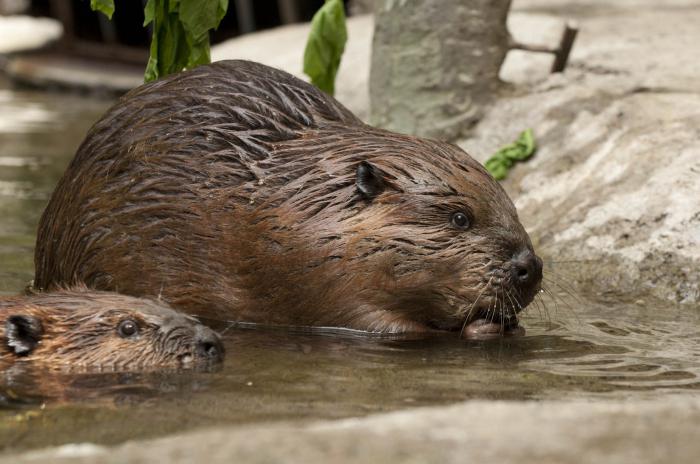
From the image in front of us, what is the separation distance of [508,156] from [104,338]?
3469mm

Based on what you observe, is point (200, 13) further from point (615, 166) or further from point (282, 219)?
point (615, 166)

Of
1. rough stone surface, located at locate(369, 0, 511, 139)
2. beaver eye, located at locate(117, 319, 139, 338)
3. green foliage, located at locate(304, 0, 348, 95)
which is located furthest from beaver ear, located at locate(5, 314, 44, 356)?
rough stone surface, located at locate(369, 0, 511, 139)

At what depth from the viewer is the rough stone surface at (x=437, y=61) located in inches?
315

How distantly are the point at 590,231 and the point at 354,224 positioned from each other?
1738 millimetres

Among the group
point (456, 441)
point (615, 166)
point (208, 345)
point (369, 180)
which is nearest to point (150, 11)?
point (369, 180)

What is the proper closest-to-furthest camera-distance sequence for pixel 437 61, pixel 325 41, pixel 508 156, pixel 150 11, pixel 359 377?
pixel 359 377 < pixel 150 11 < pixel 325 41 < pixel 508 156 < pixel 437 61

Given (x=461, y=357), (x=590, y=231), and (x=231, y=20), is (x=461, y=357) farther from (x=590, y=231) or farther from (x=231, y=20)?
(x=231, y=20)

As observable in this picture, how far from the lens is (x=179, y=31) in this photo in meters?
6.50

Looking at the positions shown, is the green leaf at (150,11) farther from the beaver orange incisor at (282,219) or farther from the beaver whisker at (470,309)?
the beaver whisker at (470,309)

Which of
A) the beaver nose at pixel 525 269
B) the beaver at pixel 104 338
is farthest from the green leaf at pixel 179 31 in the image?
the beaver nose at pixel 525 269

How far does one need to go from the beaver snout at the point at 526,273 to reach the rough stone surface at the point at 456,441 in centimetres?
191

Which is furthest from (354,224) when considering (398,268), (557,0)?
(557,0)

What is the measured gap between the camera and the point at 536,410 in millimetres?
3295

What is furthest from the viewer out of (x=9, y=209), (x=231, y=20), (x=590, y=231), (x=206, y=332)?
(x=231, y=20)
